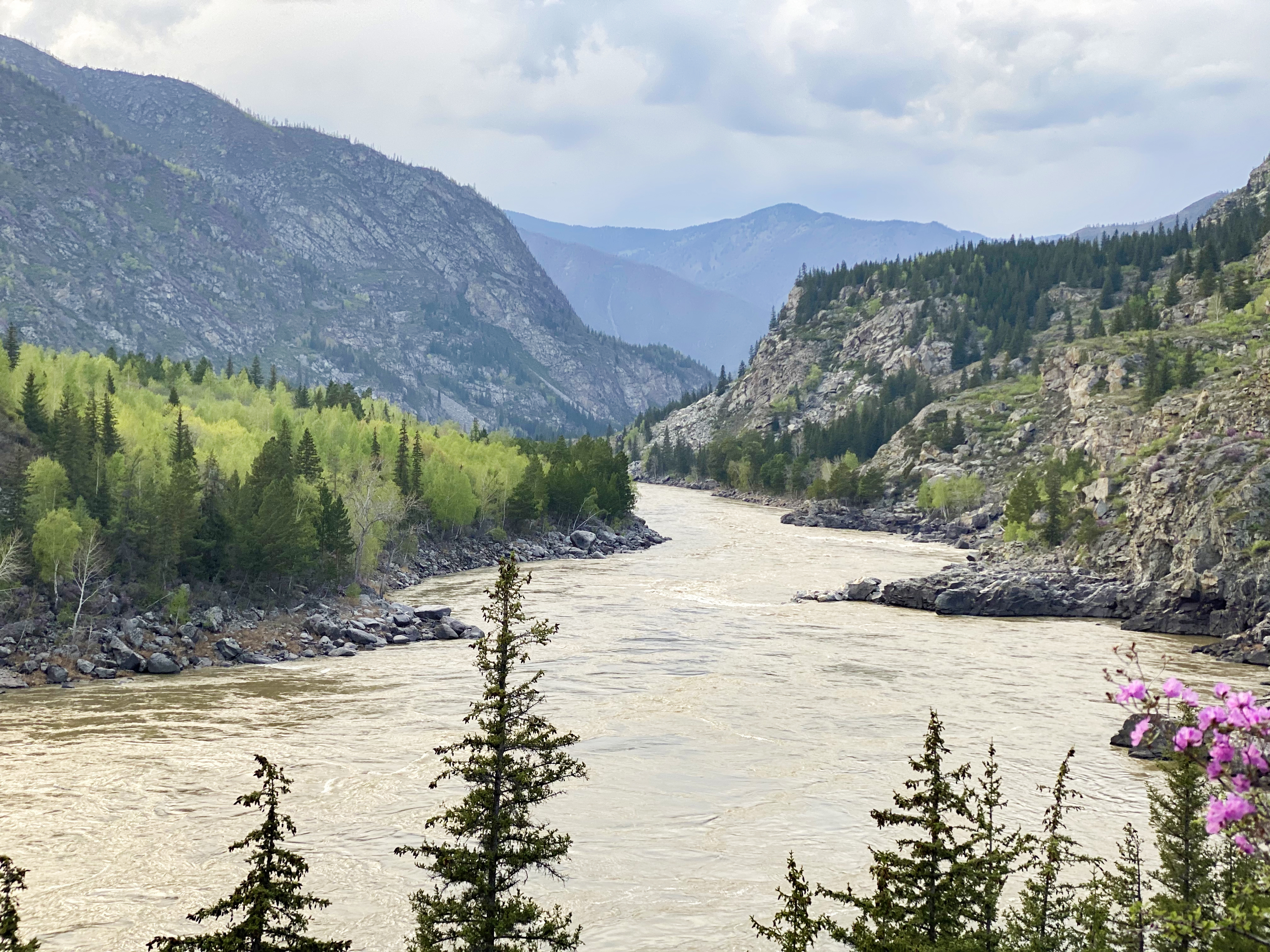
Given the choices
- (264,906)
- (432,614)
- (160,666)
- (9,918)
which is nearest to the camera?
(9,918)

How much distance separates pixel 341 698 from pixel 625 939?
85.1 ft

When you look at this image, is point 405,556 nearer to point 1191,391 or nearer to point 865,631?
point 865,631

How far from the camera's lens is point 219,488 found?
65.2 metres

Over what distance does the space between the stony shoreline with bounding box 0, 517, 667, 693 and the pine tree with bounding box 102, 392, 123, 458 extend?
15625mm

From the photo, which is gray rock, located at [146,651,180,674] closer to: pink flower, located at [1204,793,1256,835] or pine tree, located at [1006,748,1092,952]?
pine tree, located at [1006,748,1092,952]

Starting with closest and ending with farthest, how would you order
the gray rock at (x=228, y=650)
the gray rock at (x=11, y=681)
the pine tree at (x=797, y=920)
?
1. the pine tree at (x=797, y=920)
2. the gray rock at (x=11, y=681)
3. the gray rock at (x=228, y=650)

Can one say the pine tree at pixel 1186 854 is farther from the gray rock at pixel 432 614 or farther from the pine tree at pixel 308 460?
the pine tree at pixel 308 460

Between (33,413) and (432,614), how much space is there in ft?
98.6

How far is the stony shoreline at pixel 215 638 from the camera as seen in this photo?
49.1m

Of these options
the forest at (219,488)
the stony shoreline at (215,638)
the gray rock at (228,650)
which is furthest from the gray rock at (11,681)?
the gray rock at (228,650)

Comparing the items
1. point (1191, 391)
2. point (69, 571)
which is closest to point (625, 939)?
point (69, 571)

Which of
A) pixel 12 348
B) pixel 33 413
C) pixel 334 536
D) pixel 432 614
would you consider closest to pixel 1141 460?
pixel 432 614

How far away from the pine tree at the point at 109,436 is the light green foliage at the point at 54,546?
40.7 ft

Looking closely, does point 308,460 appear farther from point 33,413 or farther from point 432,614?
point 432,614
